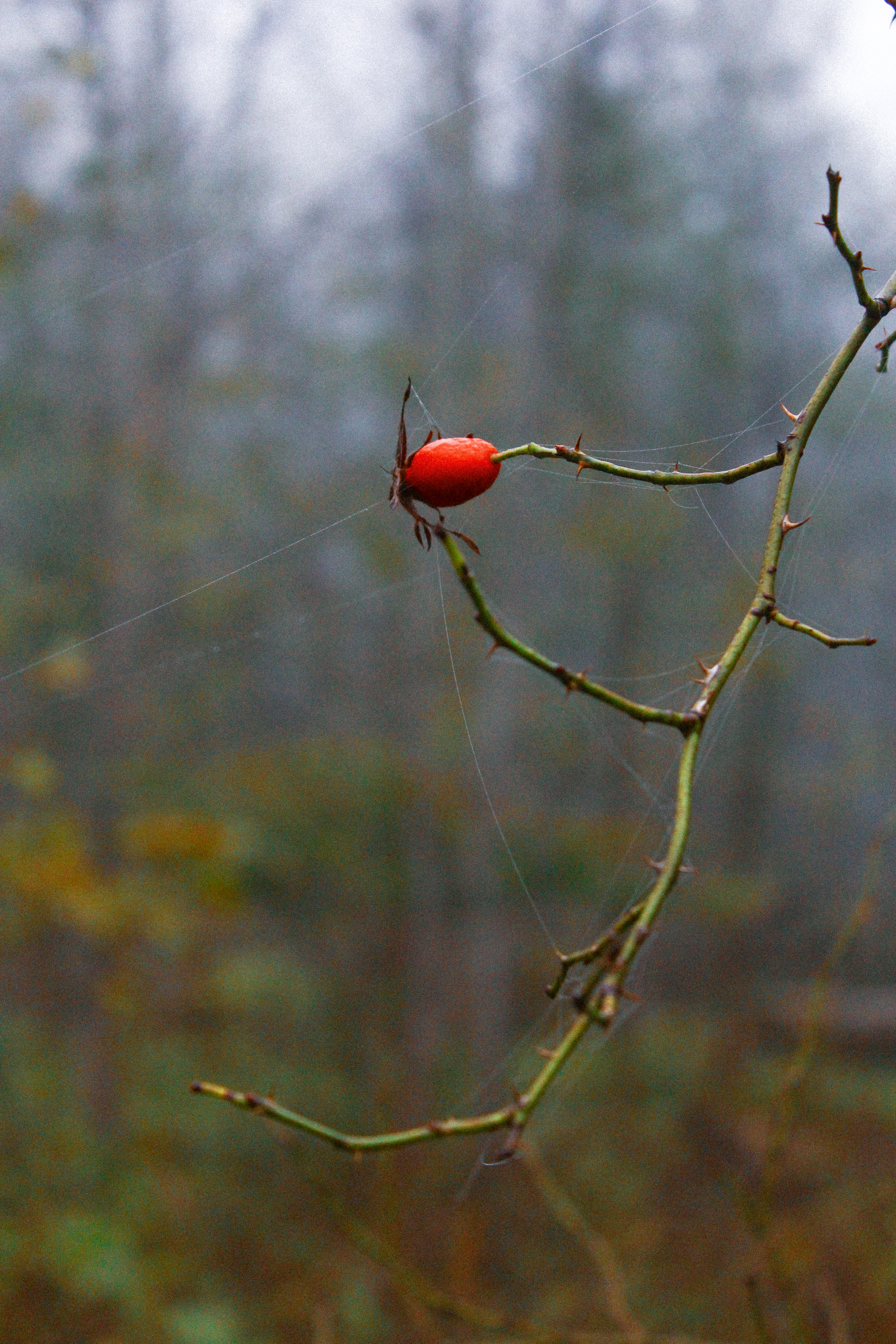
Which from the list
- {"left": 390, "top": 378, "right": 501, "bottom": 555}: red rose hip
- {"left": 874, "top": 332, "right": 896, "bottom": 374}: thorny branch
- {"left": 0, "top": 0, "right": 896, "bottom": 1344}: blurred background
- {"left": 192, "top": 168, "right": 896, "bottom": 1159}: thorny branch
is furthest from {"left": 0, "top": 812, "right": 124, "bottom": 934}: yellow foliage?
{"left": 874, "top": 332, "right": 896, "bottom": 374}: thorny branch

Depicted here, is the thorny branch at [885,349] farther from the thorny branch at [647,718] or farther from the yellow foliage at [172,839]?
the yellow foliage at [172,839]

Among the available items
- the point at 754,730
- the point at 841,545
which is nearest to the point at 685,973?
the point at 754,730

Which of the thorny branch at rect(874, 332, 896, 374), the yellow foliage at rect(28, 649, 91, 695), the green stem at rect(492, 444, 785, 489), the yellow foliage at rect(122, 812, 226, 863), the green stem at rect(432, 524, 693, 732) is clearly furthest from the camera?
the yellow foliage at rect(122, 812, 226, 863)

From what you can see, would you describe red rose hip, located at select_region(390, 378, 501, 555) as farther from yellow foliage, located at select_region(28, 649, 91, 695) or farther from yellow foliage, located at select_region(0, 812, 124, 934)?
yellow foliage, located at select_region(0, 812, 124, 934)

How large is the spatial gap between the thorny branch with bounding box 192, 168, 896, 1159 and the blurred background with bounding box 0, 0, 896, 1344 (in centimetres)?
168

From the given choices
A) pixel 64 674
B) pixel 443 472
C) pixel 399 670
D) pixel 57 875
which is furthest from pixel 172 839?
pixel 443 472

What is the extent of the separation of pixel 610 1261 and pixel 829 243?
277 cm

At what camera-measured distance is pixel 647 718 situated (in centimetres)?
56

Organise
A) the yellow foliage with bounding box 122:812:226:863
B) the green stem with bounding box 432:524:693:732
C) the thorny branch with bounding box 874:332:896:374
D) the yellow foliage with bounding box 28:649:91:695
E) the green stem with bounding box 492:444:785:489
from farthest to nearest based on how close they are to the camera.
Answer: the yellow foliage with bounding box 122:812:226:863, the yellow foliage with bounding box 28:649:91:695, the thorny branch with bounding box 874:332:896:374, the green stem with bounding box 492:444:785:489, the green stem with bounding box 432:524:693:732

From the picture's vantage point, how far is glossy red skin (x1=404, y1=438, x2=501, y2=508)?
583mm

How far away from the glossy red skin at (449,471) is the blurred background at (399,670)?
1.88m

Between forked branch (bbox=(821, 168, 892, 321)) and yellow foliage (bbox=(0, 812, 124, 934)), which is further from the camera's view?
yellow foliage (bbox=(0, 812, 124, 934))

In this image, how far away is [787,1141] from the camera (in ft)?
14.7

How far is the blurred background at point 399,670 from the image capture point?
316 centimetres
